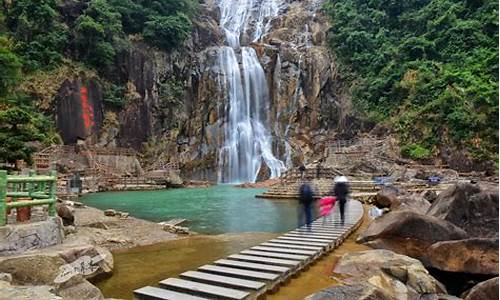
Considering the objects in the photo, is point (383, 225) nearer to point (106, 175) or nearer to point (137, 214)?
point (137, 214)

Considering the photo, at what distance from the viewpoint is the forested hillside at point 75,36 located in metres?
30.8

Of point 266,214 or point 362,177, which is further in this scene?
point 362,177

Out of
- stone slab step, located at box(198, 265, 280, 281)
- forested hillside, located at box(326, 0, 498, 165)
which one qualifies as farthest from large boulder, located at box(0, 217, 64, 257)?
forested hillside, located at box(326, 0, 498, 165)

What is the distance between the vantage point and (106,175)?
28.9 m

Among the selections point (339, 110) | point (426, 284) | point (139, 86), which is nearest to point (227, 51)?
point (139, 86)

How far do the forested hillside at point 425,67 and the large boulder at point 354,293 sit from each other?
25197 mm

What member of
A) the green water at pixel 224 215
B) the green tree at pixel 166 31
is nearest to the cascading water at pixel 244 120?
the green tree at pixel 166 31

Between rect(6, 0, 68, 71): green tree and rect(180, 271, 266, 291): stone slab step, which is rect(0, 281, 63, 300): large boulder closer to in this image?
rect(180, 271, 266, 291): stone slab step

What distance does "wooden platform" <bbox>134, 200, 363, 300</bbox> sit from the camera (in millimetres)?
4625

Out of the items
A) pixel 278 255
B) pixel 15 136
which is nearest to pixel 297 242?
pixel 278 255

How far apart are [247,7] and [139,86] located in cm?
2140

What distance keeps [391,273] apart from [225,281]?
2415mm

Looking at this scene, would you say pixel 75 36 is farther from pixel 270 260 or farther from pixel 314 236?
pixel 270 260

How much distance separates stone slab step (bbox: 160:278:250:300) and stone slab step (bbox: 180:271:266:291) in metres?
0.12
